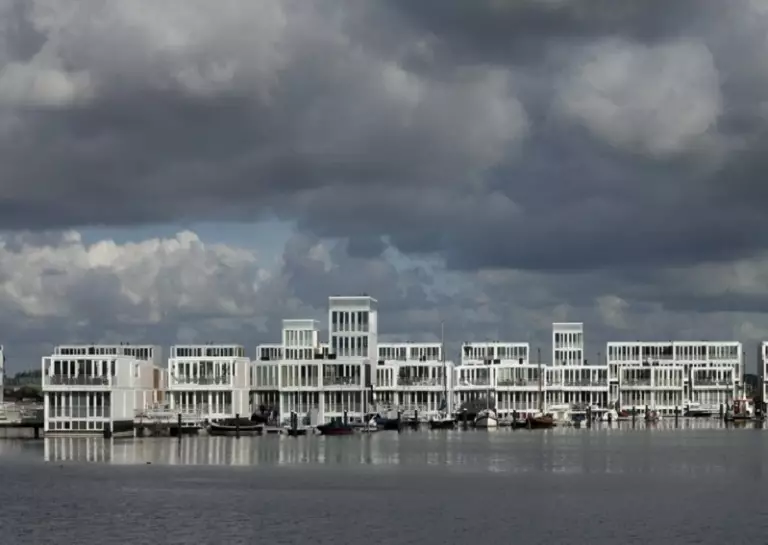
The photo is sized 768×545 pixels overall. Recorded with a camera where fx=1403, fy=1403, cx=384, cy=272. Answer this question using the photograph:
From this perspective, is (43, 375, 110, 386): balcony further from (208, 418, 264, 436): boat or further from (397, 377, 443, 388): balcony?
(397, 377, 443, 388): balcony

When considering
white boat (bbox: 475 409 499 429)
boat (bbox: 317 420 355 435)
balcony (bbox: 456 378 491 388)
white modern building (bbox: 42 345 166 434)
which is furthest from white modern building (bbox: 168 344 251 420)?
balcony (bbox: 456 378 491 388)

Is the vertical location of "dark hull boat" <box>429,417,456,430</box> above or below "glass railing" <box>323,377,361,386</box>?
below

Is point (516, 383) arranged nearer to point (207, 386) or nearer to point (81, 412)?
point (207, 386)

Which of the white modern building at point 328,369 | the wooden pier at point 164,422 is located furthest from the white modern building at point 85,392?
the white modern building at point 328,369

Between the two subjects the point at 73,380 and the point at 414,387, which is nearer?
the point at 73,380

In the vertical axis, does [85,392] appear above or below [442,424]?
above

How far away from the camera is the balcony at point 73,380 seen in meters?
127

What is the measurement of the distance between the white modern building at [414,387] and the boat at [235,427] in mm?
29289

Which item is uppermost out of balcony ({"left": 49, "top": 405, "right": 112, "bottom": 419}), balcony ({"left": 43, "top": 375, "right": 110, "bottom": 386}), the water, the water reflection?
balcony ({"left": 43, "top": 375, "right": 110, "bottom": 386})

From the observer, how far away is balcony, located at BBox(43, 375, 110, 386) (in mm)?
127438

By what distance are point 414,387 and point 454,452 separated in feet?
238

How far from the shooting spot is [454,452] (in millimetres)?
109562

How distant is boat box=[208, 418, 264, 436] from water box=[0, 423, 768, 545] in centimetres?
3081

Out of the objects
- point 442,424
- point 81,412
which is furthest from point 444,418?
point 81,412
